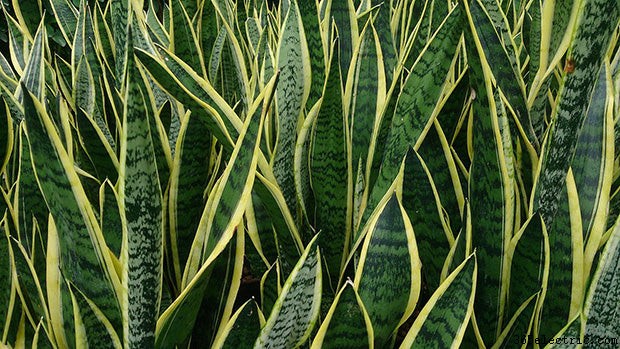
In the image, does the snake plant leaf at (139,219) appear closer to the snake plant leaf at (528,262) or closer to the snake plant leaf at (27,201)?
the snake plant leaf at (27,201)

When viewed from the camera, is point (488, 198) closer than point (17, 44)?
Yes

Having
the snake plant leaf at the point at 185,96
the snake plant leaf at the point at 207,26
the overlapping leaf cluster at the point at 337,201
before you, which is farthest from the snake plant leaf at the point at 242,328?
the snake plant leaf at the point at 207,26

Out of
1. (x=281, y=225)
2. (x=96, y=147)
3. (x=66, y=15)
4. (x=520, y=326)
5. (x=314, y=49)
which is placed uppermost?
(x=66, y=15)

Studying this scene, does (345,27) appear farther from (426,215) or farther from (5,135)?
(5,135)

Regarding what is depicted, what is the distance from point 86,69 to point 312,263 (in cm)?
73

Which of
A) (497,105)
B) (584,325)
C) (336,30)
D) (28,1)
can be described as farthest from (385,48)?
(28,1)

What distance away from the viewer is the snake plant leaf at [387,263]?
0.69 m

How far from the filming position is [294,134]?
99cm

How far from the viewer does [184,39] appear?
→ 1272mm

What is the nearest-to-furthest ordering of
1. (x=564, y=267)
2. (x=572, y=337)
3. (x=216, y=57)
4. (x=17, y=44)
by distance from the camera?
(x=572, y=337) → (x=564, y=267) → (x=216, y=57) → (x=17, y=44)

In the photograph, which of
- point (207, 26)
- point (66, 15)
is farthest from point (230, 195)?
point (66, 15)

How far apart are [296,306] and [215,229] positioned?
118 millimetres

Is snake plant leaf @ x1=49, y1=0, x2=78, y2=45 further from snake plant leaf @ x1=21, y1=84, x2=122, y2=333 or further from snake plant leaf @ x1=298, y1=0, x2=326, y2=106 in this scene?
snake plant leaf @ x1=21, y1=84, x2=122, y2=333

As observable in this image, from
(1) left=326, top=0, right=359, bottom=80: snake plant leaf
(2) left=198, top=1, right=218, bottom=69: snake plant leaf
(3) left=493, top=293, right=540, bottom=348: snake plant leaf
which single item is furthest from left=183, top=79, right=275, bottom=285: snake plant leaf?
(2) left=198, top=1, right=218, bottom=69: snake plant leaf
